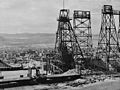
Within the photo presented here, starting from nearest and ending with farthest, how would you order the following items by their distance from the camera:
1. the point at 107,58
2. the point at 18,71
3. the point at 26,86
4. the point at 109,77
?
the point at 26,86 → the point at 109,77 → the point at 107,58 → the point at 18,71

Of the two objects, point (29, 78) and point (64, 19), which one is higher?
point (64, 19)

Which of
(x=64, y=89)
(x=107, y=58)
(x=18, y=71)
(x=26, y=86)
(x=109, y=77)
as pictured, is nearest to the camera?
(x=64, y=89)

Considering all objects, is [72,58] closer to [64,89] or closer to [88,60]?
[88,60]

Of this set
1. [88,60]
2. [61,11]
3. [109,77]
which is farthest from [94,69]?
[61,11]

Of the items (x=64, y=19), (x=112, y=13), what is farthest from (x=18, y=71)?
(x=112, y=13)

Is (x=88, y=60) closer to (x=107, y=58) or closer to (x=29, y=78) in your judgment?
(x=107, y=58)

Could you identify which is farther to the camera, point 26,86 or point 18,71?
point 18,71

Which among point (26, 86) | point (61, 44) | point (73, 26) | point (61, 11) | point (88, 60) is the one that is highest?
point (61, 11)

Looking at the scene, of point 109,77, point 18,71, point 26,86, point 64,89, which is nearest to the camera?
point 64,89

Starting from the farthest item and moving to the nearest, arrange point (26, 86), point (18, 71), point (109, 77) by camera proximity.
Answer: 1. point (18, 71)
2. point (109, 77)
3. point (26, 86)
